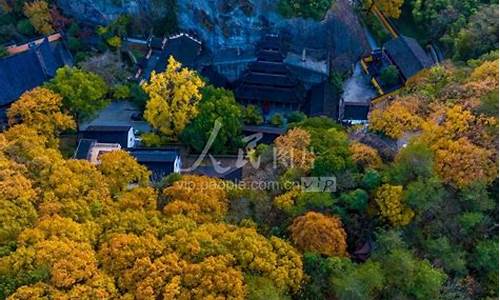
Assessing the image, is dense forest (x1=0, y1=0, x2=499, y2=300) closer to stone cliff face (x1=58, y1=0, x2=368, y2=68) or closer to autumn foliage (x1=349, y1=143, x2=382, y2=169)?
autumn foliage (x1=349, y1=143, x2=382, y2=169)

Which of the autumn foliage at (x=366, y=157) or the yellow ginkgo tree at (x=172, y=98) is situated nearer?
the autumn foliage at (x=366, y=157)

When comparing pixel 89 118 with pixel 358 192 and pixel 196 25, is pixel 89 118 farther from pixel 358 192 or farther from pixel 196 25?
pixel 358 192

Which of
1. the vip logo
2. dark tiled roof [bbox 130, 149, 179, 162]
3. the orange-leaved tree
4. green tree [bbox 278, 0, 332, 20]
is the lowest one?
dark tiled roof [bbox 130, 149, 179, 162]

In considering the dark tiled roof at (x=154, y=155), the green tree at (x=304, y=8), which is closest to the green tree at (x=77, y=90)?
the dark tiled roof at (x=154, y=155)

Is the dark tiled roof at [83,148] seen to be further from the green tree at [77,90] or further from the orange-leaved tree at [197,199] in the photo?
the orange-leaved tree at [197,199]

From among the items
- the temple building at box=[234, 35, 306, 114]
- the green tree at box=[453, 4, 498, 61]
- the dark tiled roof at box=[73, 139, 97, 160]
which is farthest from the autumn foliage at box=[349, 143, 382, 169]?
the dark tiled roof at box=[73, 139, 97, 160]
